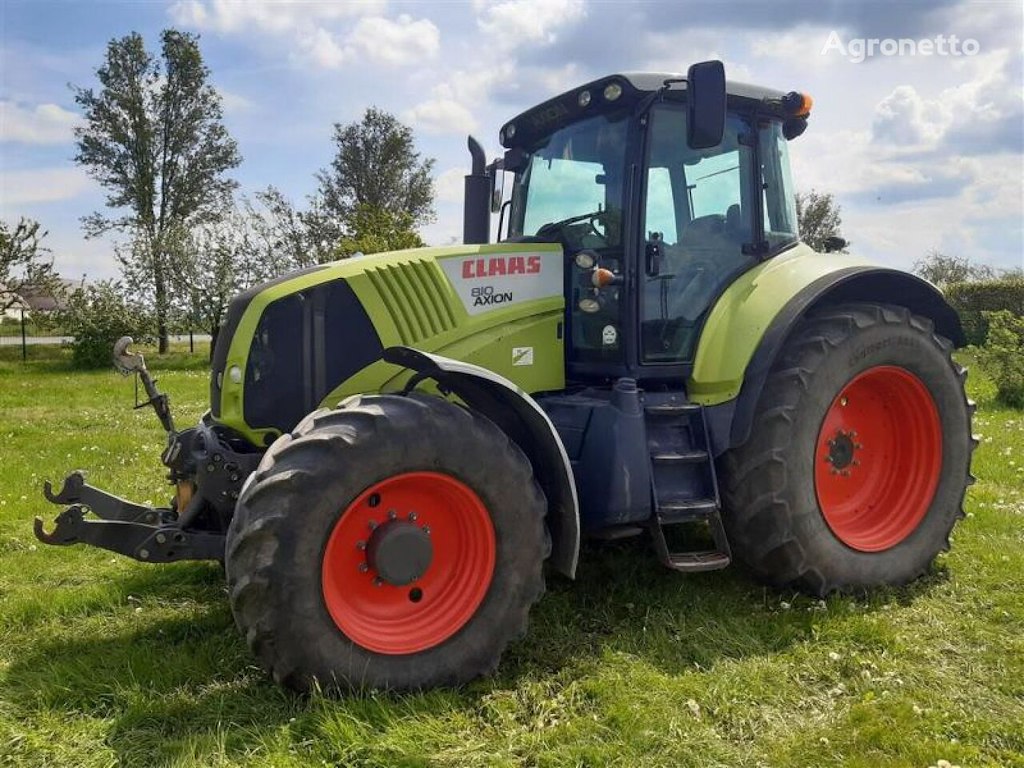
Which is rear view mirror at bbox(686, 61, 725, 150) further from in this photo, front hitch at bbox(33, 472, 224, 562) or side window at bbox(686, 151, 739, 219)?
front hitch at bbox(33, 472, 224, 562)

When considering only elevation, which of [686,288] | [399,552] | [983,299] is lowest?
[399,552]

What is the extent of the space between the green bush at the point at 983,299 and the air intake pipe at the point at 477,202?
2041cm

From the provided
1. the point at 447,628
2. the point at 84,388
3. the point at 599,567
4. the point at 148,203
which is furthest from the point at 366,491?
the point at 148,203

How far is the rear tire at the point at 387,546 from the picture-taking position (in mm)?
3152

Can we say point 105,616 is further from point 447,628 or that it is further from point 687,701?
point 687,701

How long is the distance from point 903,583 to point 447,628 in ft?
8.81

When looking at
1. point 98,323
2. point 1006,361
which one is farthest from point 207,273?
point 1006,361

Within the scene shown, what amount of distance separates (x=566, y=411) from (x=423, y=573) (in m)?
1.26

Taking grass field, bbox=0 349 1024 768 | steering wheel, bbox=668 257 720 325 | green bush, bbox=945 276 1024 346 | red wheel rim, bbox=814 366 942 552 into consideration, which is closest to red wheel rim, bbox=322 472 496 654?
grass field, bbox=0 349 1024 768

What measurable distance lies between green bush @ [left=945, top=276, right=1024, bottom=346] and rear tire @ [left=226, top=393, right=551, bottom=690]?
72.0ft

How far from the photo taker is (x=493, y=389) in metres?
3.80

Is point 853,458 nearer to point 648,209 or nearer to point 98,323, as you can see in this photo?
point 648,209

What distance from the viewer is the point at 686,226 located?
4.54 meters

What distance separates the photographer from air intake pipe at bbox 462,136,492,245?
5336mm
